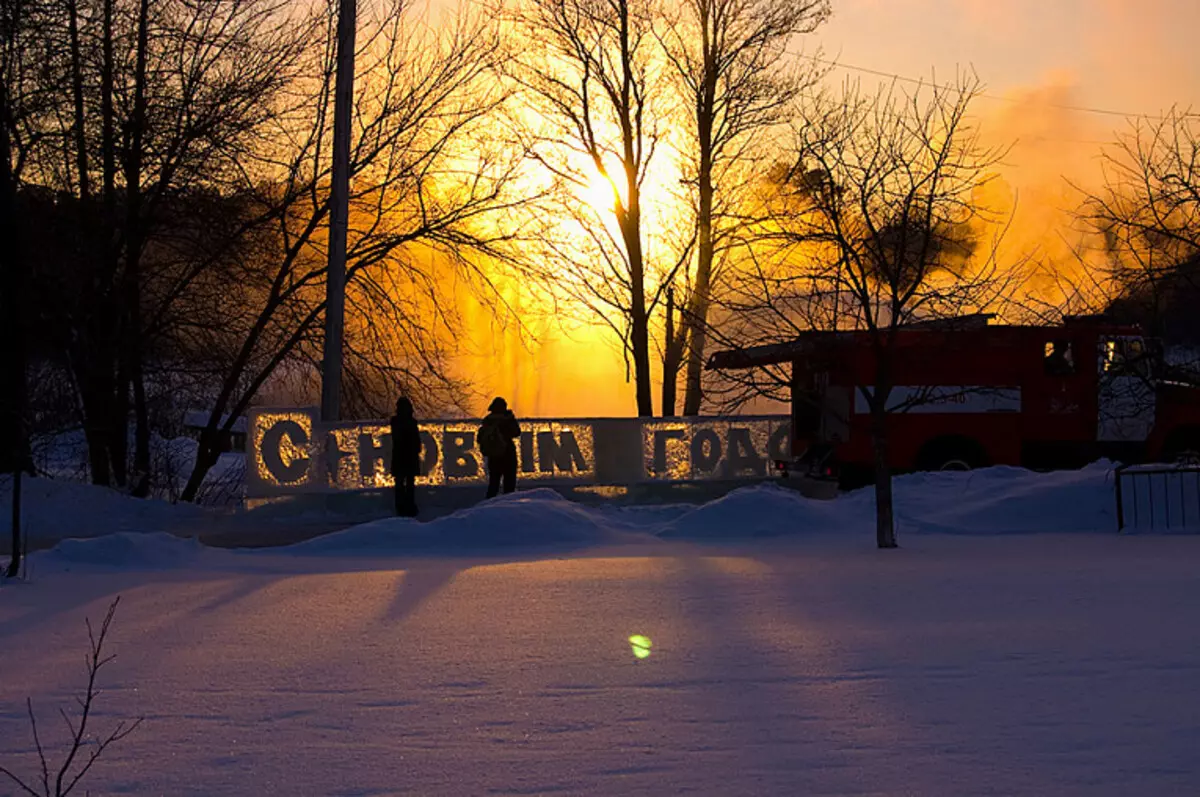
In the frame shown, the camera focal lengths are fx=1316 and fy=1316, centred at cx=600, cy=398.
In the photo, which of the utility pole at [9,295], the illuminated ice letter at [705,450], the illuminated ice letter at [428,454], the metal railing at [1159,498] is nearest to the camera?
the metal railing at [1159,498]

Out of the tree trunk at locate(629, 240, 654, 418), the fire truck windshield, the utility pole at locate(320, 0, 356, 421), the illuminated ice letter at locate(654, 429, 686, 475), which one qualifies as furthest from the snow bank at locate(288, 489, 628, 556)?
the tree trunk at locate(629, 240, 654, 418)

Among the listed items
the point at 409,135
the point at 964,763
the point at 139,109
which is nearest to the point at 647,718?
the point at 964,763

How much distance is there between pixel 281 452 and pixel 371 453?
1.40m

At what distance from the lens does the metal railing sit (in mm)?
17875

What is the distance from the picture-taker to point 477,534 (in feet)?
51.7

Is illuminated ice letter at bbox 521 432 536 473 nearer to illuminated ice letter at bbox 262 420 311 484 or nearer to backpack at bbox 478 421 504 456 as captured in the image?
backpack at bbox 478 421 504 456

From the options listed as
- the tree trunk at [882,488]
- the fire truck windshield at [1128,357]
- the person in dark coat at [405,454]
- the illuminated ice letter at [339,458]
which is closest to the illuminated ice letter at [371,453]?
the illuminated ice letter at [339,458]

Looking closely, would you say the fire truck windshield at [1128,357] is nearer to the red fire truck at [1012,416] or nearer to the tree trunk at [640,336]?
the red fire truck at [1012,416]

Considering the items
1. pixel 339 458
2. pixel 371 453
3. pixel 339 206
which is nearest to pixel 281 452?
pixel 339 458

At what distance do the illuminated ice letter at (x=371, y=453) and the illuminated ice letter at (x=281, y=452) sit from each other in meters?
0.85

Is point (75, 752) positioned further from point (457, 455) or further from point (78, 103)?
point (78, 103)

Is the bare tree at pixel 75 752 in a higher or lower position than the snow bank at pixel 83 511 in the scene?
lower

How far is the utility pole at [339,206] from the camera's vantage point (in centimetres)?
1925

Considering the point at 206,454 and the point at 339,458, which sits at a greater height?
the point at 206,454
